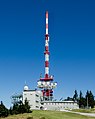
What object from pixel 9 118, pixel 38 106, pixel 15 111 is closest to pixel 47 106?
pixel 38 106

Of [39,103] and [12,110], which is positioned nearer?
[12,110]

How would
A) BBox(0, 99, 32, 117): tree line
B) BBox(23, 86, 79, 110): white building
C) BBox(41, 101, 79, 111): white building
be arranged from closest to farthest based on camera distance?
BBox(0, 99, 32, 117): tree line → BBox(23, 86, 79, 110): white building → BBox(41, 101, 79, 111): white building

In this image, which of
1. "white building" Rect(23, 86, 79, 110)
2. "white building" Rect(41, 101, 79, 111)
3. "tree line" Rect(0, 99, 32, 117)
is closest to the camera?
"tree line" Rect(0, 99, 32, 117)

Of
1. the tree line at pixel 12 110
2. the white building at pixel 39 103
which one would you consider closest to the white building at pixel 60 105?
the white building at pixel 39 103

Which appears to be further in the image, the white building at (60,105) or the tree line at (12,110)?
the white building at (60,105)

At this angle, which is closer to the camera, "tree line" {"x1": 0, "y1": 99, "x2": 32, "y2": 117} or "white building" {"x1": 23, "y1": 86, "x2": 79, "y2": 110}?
"tree line" {"x1": 0, "y1": 99, "x2": 32, "y2": 117}

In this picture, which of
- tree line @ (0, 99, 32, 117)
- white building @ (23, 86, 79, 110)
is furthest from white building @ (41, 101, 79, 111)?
tree line @ (0, 99, 32, 117)

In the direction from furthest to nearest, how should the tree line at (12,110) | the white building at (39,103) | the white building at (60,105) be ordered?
the white building at (60,105), the white building at (39,103), the tree line at (12,110)

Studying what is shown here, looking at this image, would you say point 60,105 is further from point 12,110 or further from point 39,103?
point 12,110

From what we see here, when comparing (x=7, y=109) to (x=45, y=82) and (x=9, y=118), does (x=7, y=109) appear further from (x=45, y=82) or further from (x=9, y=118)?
(x=45, y=82)

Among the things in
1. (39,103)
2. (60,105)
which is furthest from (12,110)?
(60,105)

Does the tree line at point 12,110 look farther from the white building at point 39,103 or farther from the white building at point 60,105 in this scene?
the white building at point 60,105

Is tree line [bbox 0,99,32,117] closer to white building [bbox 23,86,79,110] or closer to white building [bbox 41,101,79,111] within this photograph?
white building [bbox 23,86,79,110]

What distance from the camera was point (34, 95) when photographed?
449 ft
